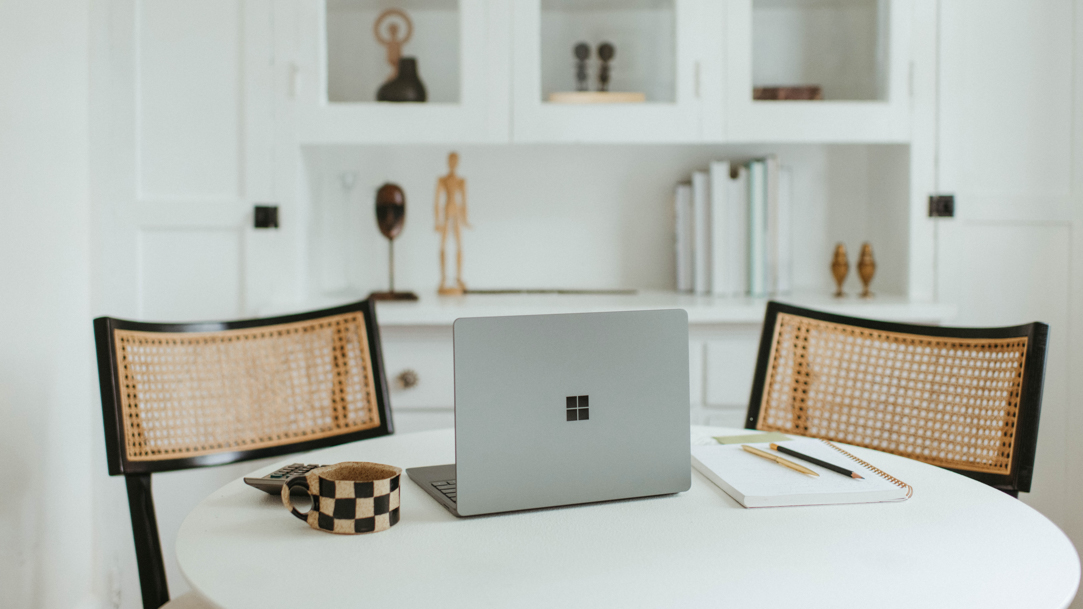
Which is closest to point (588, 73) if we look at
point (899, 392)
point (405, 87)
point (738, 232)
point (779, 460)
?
point (405, 87)

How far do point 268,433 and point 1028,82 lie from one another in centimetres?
194

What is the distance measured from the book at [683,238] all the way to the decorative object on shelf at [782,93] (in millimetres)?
311

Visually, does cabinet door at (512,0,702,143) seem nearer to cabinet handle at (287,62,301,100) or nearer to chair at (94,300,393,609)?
cabinet handle at (287,62,301,100)

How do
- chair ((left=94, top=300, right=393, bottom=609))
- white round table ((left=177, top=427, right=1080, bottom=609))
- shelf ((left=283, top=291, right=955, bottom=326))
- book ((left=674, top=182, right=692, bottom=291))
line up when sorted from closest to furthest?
white round table ((left=177, top=427, right=1080, bottom=609)) < chair ((left=94, top=300, right=393, bottom=609)) < shelf ((left=283, top=291, right=955, bottom=326)) < book ((left=674, top=182, right=692, bottom=291))

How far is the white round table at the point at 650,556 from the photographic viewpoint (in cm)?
60

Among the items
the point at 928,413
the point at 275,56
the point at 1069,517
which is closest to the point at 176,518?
the point at 275,56

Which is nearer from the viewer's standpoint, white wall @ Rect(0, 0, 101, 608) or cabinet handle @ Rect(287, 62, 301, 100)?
white wall @ Rect(0, 0, 101, 608)

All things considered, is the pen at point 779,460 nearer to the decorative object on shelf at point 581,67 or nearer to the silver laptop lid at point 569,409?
the silver laptop lid at point 569,409

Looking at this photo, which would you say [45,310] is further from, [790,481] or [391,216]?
[790,481]

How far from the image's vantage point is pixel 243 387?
1.25 meters

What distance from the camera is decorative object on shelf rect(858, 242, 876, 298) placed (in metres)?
2.06

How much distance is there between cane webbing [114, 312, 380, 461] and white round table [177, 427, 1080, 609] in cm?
37

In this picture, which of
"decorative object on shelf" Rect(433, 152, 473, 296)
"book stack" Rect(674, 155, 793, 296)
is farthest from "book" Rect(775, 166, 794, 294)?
"decorative object on shelf" Rect(433, 152, 473, 296)

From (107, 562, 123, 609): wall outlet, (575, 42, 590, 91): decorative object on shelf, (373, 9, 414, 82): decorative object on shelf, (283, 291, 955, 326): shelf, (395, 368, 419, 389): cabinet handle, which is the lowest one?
(107, 562, 123, 609): wall outlet
